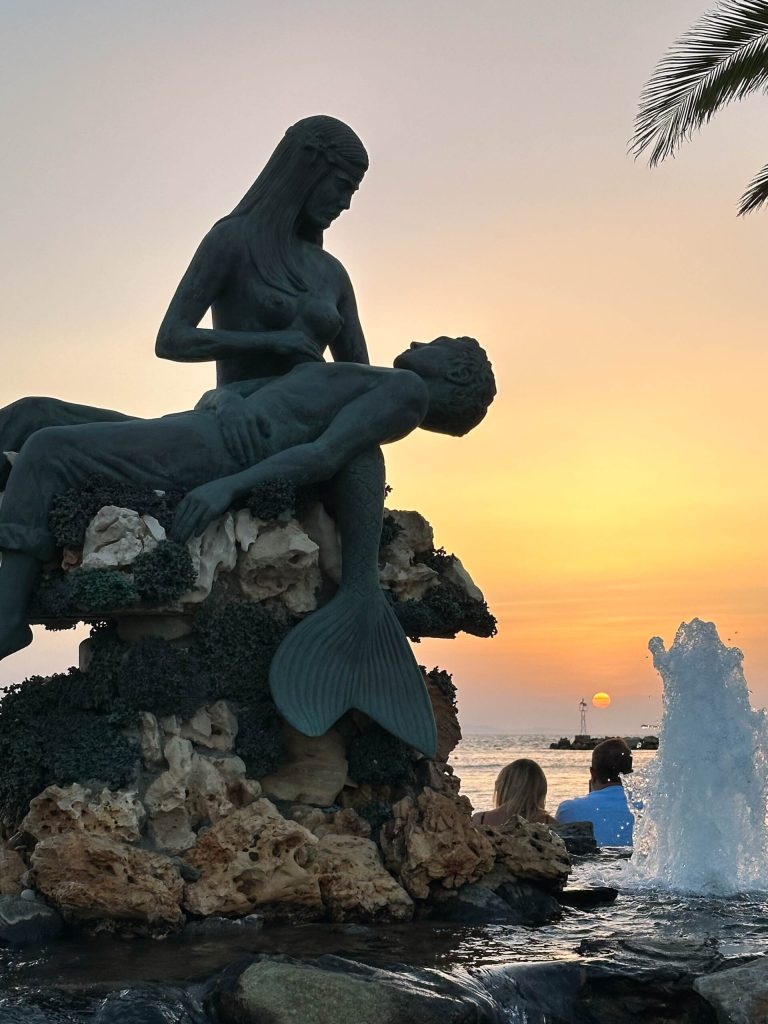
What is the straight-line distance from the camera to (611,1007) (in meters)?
5.48

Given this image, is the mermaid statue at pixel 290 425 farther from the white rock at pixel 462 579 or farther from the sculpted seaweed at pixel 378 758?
the white rock at pixel 462 579

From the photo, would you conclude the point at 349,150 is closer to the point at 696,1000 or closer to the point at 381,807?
the point at 381,807

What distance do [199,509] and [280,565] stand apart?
0.58m

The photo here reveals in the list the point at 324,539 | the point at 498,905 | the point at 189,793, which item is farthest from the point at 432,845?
the point at 324,539

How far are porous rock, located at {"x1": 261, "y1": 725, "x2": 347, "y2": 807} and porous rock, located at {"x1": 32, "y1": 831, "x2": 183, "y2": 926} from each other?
105 cm

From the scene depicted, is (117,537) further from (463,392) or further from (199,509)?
(463,392)

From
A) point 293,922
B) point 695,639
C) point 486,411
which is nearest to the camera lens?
point 293,922

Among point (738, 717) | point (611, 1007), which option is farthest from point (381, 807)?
point (738, 717)

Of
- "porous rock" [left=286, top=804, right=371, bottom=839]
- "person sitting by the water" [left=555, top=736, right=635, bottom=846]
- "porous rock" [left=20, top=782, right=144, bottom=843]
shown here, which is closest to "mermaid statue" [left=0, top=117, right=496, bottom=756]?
"porous rock" [left=286, top=804, right=371, bottom=839]

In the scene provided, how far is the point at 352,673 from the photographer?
7.42 metres

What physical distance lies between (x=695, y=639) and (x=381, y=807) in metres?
A: 3.05

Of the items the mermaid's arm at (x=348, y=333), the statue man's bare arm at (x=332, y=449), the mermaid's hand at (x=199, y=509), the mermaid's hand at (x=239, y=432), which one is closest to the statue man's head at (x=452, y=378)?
the statue man's bare arm at (x=332, y=449)

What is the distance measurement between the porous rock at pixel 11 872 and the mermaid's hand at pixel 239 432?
8.19 ft

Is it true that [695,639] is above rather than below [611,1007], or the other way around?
above
